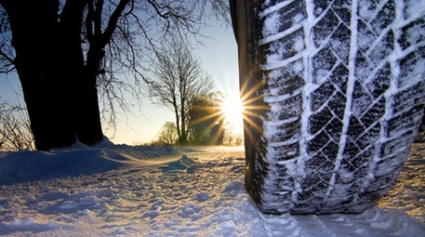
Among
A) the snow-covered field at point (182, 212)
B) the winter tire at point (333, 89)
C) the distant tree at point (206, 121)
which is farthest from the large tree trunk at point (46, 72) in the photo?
the distant tree at point (206, 121)

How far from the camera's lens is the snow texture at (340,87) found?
66 centimetres

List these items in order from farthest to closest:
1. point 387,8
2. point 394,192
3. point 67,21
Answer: point 67,21 < point 394,192 < point 387,8

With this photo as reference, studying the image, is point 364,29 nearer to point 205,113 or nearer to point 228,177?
point 228,177

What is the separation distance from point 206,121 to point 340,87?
674 inches

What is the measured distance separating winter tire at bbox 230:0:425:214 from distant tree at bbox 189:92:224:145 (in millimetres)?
15922

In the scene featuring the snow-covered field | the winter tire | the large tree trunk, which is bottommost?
the snow-covered field

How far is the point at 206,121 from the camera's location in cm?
1778

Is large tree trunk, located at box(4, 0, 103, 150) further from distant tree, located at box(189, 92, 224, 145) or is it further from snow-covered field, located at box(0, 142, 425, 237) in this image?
distant tree, located at box(189, 92, 224, 145)

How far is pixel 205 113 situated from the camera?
57.5 ft

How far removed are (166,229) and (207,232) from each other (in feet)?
0.43

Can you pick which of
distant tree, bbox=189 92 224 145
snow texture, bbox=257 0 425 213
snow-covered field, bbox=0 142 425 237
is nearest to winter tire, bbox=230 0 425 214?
snow texture, bbox=257 0 425 213

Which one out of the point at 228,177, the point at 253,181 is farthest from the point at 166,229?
the point at 228,177

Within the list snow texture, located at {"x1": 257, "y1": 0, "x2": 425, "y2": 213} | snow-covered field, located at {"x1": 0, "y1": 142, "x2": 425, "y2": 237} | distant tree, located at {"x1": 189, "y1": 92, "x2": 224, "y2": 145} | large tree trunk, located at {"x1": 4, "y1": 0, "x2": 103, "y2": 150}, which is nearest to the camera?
snow texture, located at {"x1": 257, "y1": 0, "x2": 425, "y2": 213}

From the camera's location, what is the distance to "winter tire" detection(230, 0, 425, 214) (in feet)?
2.15
